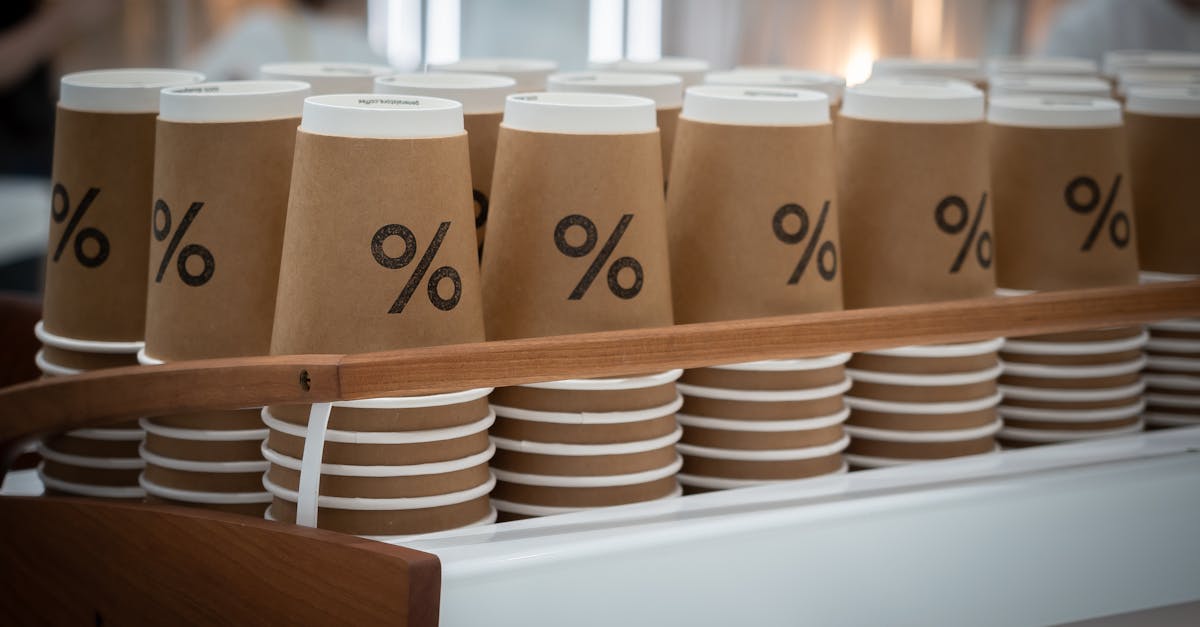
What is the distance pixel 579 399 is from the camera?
3.01 ft

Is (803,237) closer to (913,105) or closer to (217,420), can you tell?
(913,105)

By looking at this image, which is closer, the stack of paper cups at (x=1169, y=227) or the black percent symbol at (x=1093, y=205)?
the black percent symbol at (x=1093, y=205)

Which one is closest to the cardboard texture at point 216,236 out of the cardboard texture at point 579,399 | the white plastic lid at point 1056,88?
the cardboard texture at point 579,399

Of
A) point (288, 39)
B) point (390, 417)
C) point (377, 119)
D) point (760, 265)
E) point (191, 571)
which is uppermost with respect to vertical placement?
point (288, 39)

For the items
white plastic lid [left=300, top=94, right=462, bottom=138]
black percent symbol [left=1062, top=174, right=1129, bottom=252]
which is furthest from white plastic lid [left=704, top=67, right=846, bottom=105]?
white plastic lid [left=300, top=94, right=462, bottom=138]

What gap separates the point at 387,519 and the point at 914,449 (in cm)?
50

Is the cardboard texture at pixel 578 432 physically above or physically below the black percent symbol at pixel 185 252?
below

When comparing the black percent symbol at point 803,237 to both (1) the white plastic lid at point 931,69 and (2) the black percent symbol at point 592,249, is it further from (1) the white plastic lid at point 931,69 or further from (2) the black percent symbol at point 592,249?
(1) the white plastic lid at point 931,69

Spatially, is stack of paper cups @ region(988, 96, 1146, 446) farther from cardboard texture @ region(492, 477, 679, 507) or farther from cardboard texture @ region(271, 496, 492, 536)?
cardboard texture @ region(271, 496, 492, 536)

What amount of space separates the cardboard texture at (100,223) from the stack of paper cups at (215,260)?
0.08 m

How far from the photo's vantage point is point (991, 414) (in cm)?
112

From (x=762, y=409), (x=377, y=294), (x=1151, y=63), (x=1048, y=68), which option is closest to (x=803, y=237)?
(x=762, y=409)

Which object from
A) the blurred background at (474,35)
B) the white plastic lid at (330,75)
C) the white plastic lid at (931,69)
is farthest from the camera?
the blurred background at (474,35)

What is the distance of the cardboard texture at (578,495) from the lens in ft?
3.06
